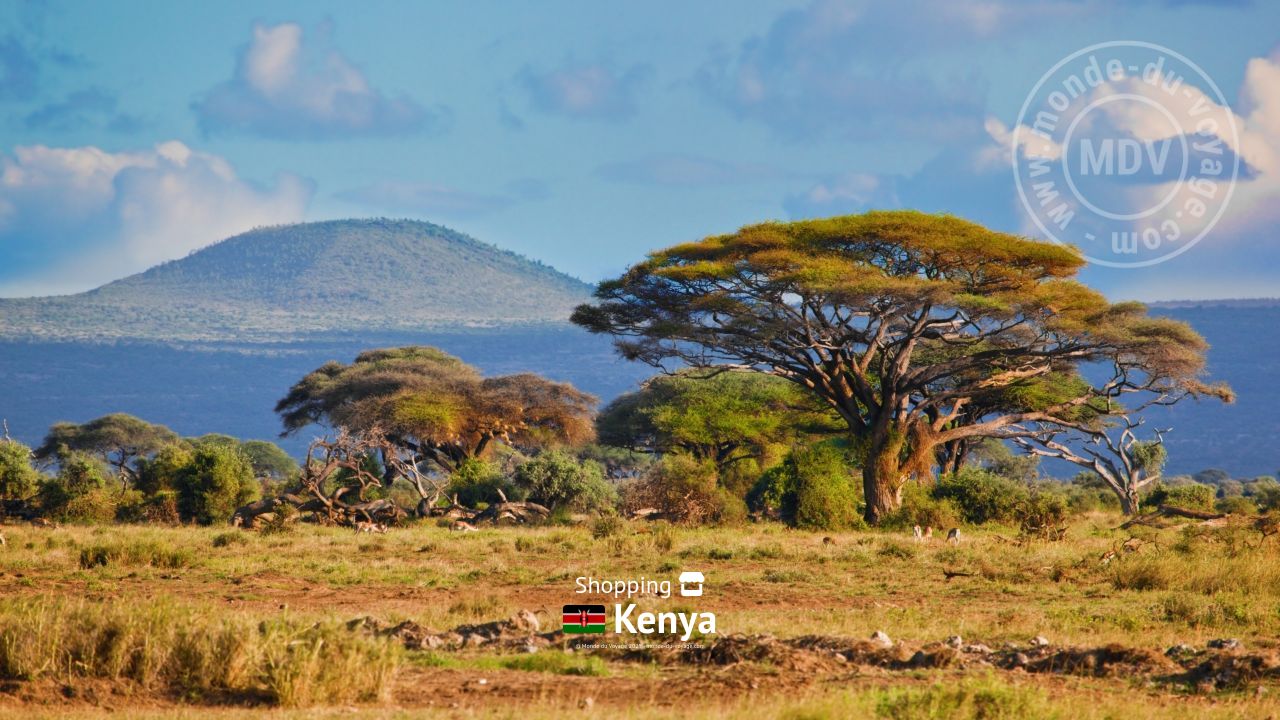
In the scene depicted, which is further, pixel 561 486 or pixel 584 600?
pixel 561 486

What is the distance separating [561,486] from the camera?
36.7 metres

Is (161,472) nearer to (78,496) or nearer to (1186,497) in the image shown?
(78,496)

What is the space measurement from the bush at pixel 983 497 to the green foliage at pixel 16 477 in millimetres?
23228

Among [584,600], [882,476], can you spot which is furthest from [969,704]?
[882,476]

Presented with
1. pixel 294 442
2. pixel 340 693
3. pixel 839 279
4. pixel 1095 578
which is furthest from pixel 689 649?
pixel 294 442

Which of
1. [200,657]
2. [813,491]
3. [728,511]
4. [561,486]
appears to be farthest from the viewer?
[561,486]

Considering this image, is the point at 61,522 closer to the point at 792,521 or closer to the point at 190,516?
the point at 190,516

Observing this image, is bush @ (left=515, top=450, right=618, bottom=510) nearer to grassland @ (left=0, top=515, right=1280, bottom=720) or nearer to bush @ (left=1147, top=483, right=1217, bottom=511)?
grassland @ (left=0, top=515, right=1280, bottom=720)

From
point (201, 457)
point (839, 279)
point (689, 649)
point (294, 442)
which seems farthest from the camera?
point (294, 442)

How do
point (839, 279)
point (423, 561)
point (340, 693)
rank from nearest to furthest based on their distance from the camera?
point (340, 693), point (423, 561), point (839, 279)

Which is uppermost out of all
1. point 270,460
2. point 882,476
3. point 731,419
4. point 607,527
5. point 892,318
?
point 892,318

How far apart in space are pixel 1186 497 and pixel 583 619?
32700mm

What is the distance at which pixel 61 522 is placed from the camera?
106 feet

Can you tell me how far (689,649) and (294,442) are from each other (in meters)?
180
